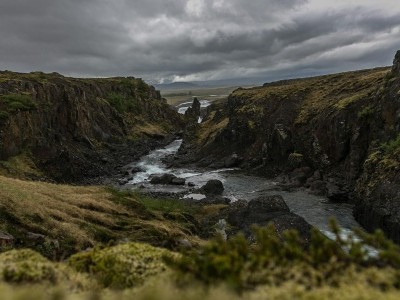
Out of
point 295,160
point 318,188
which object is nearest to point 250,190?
point 318,188

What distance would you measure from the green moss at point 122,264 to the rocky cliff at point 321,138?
30.2 meters

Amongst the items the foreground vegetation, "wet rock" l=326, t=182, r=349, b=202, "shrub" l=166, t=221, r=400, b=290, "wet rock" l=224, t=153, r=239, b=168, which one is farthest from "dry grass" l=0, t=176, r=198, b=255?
"wet rock" l=224, t=153, r=239, b=168

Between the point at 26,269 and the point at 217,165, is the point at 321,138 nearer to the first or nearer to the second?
the point at 217,165

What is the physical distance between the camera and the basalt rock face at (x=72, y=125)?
63.6 metres

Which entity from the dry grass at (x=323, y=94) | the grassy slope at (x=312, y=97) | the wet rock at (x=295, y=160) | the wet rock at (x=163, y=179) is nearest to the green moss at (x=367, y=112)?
the grassy slope at (x=312, y=97)

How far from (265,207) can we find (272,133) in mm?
37319

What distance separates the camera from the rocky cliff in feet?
147

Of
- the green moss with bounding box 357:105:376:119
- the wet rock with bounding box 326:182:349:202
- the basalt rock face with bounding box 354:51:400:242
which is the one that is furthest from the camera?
the green moss with bounding box 357:105:376:119

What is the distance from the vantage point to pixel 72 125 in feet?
283

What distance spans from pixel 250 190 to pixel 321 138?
14890 mm

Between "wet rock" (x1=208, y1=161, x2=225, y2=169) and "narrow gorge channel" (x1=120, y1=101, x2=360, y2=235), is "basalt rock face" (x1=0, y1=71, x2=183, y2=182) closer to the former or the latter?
"narrow gorge channel" (x1=120, y1=101, x2=360, y2=235)

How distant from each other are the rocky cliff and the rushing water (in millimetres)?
1941

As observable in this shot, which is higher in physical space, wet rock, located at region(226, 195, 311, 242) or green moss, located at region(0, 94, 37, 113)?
green moss, located at region(0, 94, 37, 113)

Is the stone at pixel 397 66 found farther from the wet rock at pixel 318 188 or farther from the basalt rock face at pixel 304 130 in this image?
the wet rock at pixel 318 188
